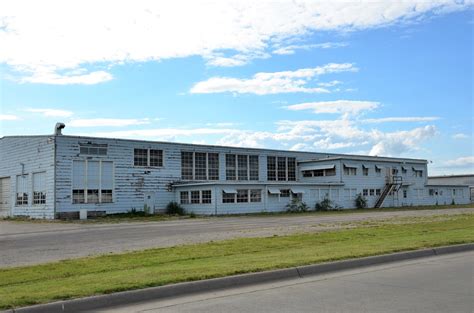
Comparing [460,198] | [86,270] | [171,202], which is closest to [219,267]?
[86,270]

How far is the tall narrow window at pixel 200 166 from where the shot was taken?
156 feet

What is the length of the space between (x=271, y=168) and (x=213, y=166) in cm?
731

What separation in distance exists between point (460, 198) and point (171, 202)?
41070 mm

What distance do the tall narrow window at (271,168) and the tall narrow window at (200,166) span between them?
7.76m

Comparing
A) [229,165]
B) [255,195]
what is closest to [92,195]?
[255,195]

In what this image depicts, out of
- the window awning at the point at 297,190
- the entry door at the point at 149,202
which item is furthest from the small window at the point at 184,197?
the window awning at the point at 297,190

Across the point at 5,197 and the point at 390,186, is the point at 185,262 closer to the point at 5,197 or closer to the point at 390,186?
the point at 5,197

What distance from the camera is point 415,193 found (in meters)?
60.4

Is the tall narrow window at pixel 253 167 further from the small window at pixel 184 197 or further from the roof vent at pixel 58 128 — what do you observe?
the roof vent at pixel 58 128

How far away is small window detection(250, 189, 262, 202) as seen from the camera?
4491cm

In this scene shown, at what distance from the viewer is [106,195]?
4106cm

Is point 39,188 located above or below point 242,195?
above

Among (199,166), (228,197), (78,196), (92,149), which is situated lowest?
(228,197)

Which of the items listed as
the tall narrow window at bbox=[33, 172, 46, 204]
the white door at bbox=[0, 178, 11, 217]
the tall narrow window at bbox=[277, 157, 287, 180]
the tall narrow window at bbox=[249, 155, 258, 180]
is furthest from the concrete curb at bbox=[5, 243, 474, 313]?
the tall narrow window at bbox=[277, 157, 287, 180]
